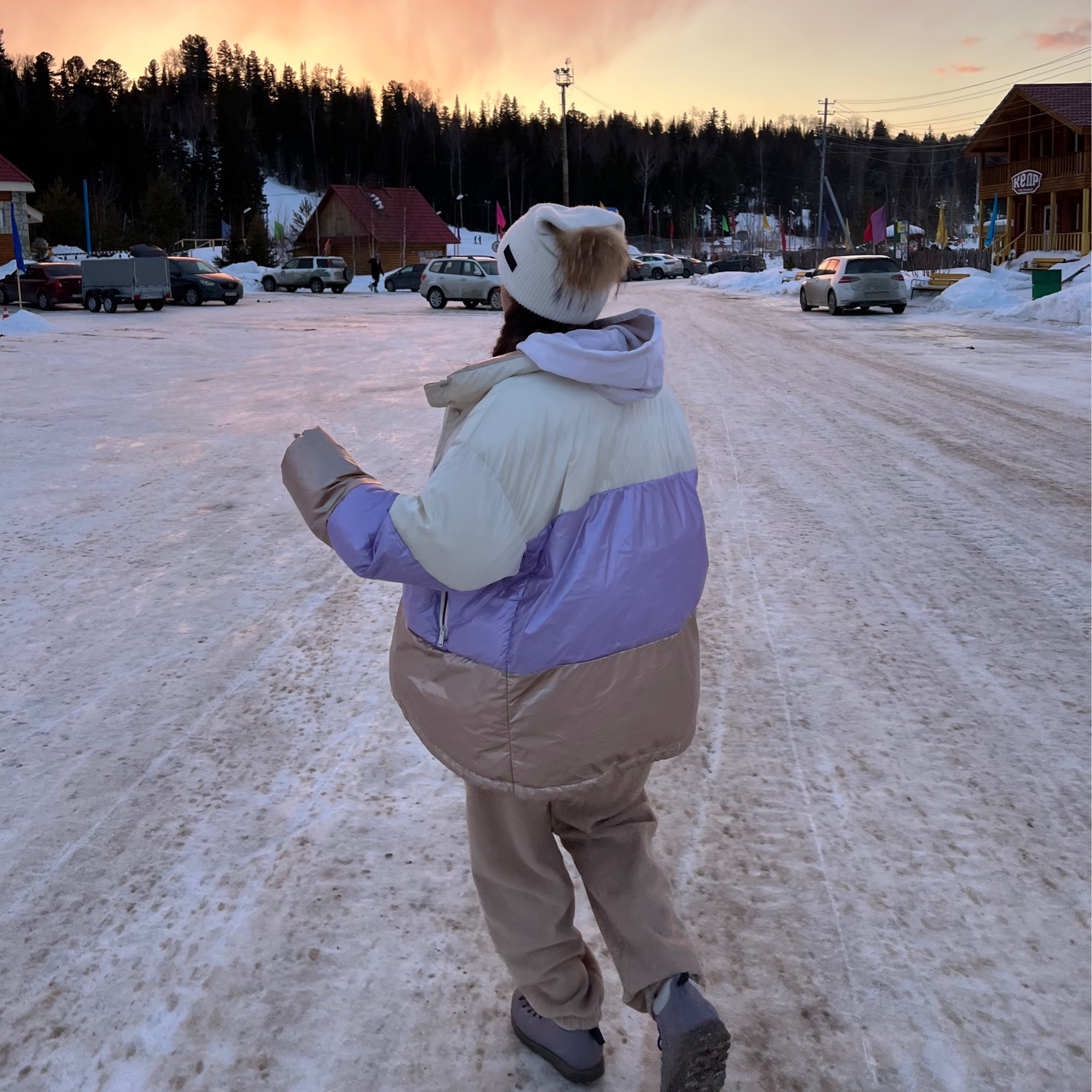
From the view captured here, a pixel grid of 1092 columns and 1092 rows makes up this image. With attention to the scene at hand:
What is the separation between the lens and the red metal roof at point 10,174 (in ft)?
133

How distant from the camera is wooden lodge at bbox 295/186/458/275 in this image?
5947 cm

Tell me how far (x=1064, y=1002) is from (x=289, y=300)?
3373 cm

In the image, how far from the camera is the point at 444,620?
5.83ft

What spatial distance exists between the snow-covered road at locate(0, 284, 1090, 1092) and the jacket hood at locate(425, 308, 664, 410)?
131cm

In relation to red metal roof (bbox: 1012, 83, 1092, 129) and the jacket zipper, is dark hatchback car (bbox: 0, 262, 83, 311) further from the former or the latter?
red metal roof (bbox: 1012, 83, 1092, 129)

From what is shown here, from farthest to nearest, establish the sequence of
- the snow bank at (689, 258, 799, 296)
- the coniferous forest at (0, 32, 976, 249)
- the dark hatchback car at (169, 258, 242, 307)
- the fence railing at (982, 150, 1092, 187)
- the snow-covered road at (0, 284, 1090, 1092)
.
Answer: the coniferous forest at (0, 32, 976, 249) → the snow bank at (689, 258, 799, 296) → the fence railing at (982, 150, 1092, 187) → the dark hatchback car at (169, 258, 242, 307) → the snow-covered road at (0, 284, 1090, 1092)

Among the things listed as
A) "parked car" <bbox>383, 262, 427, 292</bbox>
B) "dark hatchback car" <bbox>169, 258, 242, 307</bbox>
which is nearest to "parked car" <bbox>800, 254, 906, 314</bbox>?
"dark hatchback car" <bbox>169, 258, 242, 307</bbox>

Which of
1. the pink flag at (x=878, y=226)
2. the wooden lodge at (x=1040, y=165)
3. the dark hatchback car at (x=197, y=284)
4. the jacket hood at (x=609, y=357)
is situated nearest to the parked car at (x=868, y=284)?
the pink flag at (x=878, y=226)

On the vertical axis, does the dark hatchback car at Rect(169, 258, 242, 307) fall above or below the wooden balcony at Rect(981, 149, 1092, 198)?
below

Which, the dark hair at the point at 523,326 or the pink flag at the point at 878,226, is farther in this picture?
the pink flag at the point at 878,226

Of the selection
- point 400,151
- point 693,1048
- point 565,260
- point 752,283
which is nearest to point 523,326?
point 565,260

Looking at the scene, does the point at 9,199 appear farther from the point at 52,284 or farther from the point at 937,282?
the point at 937,282

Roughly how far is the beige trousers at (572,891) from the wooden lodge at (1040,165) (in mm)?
38152

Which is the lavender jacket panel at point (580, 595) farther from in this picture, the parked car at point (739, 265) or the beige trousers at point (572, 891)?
the parked car at point (739, 265)
